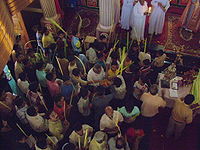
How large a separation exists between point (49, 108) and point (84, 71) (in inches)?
50.5

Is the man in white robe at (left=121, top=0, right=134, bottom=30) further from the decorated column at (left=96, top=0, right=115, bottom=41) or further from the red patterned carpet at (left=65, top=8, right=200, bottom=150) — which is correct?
Result: the red patterned carpet at (left=65, top=8, right=200, bottom=150)

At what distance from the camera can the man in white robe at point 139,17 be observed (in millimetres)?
8133

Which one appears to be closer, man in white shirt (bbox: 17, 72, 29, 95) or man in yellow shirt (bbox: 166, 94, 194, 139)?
man in yellow shirt (bbox: 166, 94, 194, 139)

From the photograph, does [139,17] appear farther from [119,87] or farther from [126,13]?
[119,87]

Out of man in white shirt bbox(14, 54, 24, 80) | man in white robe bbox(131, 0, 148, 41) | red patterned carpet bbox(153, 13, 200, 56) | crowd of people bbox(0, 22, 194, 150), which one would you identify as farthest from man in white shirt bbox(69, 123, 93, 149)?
red patterned carpet bbox(153, 13, 200, 56)

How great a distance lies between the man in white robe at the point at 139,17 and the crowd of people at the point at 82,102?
1.49m

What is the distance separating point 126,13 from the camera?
28.9 feet

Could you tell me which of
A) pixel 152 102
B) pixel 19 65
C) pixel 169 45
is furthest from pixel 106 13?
pixel 152 102

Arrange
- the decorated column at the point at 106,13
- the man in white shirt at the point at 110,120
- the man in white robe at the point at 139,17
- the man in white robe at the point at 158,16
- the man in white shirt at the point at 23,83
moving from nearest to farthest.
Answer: the man in white shirt at the point at 110,120 < the man in white shirt at the point at 23,83 < the decorated column at the point at 106,13 < the man in white robe at the point at 139,17 < the man in white robe at the point at 158,16

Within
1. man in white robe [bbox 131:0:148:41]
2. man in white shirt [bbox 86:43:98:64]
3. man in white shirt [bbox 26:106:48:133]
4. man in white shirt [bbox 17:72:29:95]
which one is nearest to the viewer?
man in white shirt [bbox 26:106:48:133]

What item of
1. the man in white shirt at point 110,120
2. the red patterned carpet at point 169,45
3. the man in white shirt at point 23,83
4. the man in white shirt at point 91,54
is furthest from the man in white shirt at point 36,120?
the red patterned carpet at point 169,45

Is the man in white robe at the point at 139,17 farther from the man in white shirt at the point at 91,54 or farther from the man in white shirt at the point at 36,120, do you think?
the man in white shirt at the point at 36,120

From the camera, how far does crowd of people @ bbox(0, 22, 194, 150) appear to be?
535cm

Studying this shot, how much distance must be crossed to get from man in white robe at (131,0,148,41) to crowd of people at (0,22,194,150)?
1487 millimetres
